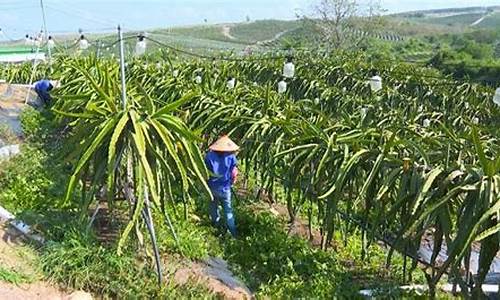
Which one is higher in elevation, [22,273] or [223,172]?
[223,172]

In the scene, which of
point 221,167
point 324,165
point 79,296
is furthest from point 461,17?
point 79,296

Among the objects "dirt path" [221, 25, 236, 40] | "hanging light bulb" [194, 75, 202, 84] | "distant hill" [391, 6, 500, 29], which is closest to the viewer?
"hanging light bulb" [194, 75, 202, 84]

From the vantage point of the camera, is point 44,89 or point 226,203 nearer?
point 226,203

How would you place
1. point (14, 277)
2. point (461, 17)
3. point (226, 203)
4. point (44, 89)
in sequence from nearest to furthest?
1. point (14, 277)
2. point (226, 203)
3. point (44, 89)
4. point (461, 17)

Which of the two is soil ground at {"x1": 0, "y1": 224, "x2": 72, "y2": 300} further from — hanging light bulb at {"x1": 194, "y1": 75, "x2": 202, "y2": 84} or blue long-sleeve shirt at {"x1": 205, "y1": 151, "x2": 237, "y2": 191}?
hanging light bulb at {"x1": 194, "y1": 75, "x2": 202, "y2": 84}

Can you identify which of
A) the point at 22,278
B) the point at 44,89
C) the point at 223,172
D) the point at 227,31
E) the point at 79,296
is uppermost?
the point at 223,172

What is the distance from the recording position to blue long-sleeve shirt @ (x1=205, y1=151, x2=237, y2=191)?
7.81 meters

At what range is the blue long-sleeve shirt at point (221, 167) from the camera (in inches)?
307

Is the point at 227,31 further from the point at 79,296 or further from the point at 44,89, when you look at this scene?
the point at 79,296

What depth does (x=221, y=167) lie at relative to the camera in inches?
310

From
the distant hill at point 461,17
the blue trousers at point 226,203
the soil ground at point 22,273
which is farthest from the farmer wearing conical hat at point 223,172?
the distant hill at point 461,17

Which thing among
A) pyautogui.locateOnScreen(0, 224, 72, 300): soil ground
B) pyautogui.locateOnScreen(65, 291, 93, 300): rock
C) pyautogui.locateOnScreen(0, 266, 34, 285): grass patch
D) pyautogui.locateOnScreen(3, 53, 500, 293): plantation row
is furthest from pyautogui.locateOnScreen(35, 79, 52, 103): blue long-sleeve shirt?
pyautogui.locateOnScreen(65, 291, 93, 300): rock

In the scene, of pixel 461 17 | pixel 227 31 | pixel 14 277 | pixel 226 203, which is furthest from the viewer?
pixel 461 17

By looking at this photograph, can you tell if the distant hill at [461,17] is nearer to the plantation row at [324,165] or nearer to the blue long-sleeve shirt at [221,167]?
the plantation row at [324,165]
